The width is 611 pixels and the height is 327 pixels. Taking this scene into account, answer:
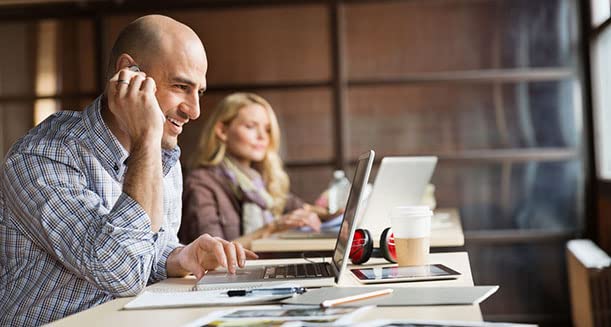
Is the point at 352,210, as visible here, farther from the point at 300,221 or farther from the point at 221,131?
the point at 221,131

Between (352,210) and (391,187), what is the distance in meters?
1.29

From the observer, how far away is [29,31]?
5.27 m

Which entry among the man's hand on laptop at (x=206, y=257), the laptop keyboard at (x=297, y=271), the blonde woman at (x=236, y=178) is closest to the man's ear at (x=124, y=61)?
the man's hand on laptop at (x=206, y=257)

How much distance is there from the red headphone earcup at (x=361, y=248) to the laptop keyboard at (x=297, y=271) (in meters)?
0.10

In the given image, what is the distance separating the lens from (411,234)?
1.95m

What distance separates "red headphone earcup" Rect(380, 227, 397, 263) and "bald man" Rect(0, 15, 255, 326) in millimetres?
377

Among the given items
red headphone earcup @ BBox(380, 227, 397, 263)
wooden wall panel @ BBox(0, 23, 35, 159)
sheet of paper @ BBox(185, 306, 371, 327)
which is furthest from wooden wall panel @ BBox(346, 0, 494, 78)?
Result: sheet of paper @ BBox(185, 306, 371, 327)

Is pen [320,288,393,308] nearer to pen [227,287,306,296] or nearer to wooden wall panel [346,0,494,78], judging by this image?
pen [227,287,306,296]

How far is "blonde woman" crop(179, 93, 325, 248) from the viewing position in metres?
3.81

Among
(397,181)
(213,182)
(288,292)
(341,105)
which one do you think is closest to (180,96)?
(288,292)

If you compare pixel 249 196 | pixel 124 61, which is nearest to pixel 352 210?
pixel 124 61

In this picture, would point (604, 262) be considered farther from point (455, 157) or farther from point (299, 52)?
point (299, 52)

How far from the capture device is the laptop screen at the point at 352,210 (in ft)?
5.51

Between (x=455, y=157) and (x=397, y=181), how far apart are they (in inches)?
81.3
